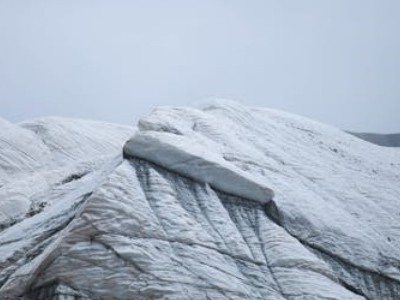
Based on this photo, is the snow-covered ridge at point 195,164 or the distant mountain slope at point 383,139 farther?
the distant mountain slope at point 383,139

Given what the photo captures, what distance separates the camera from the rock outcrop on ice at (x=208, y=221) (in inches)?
403

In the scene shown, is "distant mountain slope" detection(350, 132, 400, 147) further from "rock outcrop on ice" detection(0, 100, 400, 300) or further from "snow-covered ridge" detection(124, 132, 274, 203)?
"snow-covered ridge" detection(124, 132, 274, 203)

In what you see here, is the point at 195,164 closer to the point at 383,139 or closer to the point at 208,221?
the point at 208,221

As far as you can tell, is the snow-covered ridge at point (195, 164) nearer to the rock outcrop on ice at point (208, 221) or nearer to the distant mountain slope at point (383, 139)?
the rock outcrop on ice at point (208, 221)

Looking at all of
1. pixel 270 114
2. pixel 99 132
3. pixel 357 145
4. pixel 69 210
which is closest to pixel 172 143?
pixel 69 210

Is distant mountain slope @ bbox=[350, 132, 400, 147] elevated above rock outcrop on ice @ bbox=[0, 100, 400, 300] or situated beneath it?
situated beneath

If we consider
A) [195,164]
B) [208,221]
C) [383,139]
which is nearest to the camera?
[208,221]

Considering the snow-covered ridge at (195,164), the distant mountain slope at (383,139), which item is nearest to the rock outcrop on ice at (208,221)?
the snow-covered ridge at (195,164)

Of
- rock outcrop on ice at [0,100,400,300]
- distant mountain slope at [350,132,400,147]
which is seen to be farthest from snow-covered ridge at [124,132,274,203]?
distant mountain slope at [350,132,400,147]

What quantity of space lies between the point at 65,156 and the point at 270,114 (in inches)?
374

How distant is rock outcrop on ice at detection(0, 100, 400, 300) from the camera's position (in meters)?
10.2

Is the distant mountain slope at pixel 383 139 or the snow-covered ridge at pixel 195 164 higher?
the snow-covered ridge at pixel 195 164

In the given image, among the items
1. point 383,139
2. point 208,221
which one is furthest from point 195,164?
point 383,139

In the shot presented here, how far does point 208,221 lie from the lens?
12148 millimetres
